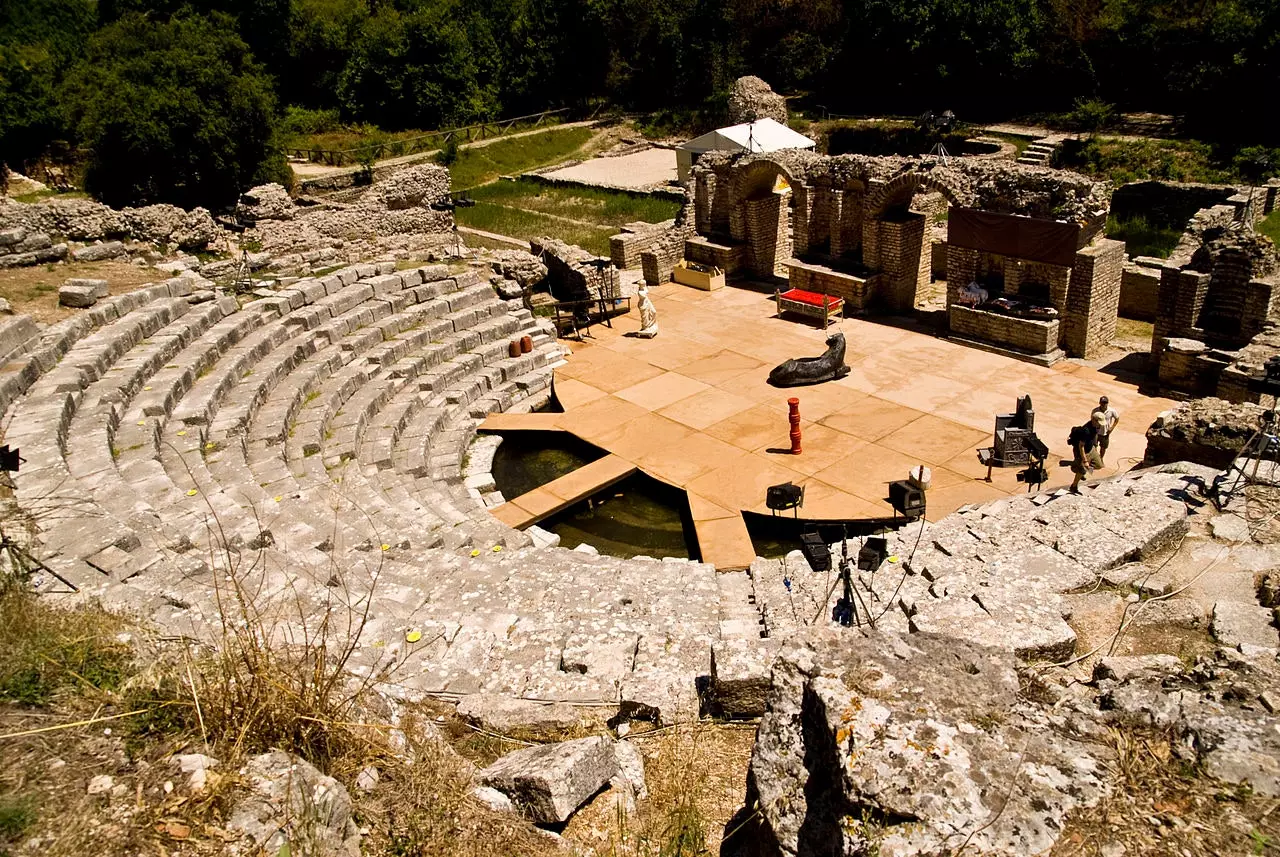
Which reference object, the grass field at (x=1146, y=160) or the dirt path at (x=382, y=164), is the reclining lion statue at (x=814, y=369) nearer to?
the grass field at (x=1146, y=160)

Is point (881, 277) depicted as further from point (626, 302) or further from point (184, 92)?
point (184, 92)

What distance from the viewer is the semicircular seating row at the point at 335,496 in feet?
22.1

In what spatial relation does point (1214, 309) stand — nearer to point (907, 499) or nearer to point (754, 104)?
point (907, 499)

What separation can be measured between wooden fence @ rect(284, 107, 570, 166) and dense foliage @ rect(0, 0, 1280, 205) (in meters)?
1.74

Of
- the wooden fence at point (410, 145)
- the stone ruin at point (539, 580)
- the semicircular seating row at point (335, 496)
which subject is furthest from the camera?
the wooden fence at point (410, 145)

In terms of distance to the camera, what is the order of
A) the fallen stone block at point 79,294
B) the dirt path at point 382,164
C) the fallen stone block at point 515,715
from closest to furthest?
the fallen stone block at point 515,715, the fallen stone block at point 79,294, the dirt path at point 382,164

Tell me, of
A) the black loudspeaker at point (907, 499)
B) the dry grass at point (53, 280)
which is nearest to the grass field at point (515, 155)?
the dry grass at point (53, 280)

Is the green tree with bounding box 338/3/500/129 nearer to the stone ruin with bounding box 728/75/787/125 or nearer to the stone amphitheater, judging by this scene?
the stone ruin with bounding box 728/75/787/125

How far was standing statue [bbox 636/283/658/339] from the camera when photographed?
645 inches

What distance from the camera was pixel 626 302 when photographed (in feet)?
59.2

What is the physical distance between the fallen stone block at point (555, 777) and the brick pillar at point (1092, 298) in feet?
40.0

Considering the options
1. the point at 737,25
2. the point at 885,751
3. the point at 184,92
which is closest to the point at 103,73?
the point at 184,92

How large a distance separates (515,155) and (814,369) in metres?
24.0

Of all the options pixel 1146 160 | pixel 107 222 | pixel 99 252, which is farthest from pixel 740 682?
pixel 1146 160
